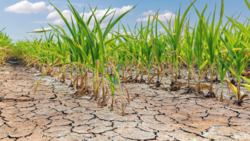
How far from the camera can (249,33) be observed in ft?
3.63

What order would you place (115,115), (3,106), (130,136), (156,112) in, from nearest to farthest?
(130,136) < (115,115) < (156,112) < (3,106)

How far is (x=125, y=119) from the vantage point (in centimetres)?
118

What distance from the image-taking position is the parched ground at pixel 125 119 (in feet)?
3.26

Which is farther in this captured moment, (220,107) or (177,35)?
(177,35)

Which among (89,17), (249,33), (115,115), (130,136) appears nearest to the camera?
(130,136)

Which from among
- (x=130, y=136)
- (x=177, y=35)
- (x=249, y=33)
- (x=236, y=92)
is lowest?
(x=130, y=136)

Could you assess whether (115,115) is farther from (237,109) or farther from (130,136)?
(237,109)

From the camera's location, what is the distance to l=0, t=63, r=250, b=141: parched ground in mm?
995

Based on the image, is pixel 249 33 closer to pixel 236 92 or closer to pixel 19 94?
pixel 236 92

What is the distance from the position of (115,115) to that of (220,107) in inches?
31.2

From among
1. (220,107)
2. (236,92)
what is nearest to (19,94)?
(220,107)

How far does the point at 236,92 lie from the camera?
1.47 m

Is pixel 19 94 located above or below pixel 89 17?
below

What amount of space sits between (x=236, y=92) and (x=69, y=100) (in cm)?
132
